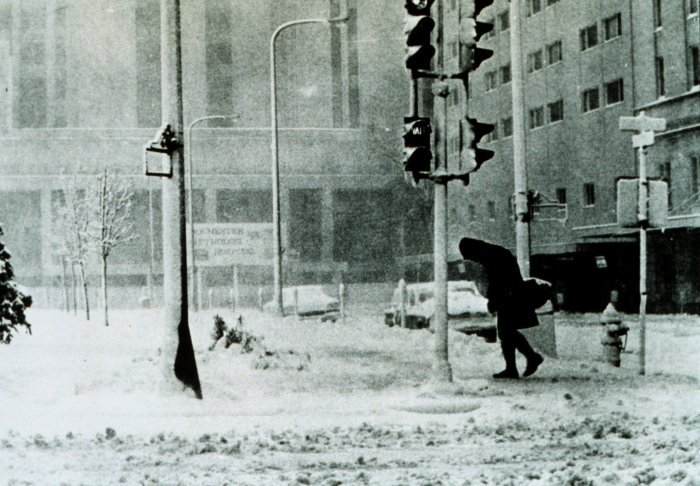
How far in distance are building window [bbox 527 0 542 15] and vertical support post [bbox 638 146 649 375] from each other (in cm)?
226

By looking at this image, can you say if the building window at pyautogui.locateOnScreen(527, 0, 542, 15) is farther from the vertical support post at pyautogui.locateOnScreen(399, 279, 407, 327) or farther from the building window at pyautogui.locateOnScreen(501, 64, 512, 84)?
the vertical support post at pyautogui.locateOnScreen(399, 279, 407, 327)

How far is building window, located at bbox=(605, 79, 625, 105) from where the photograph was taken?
792 cm

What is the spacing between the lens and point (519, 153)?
8.09m

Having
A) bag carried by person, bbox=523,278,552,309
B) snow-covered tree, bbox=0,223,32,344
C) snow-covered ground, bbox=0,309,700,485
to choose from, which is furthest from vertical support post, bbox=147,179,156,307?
bag carried by person, bbox=523,278,552,309

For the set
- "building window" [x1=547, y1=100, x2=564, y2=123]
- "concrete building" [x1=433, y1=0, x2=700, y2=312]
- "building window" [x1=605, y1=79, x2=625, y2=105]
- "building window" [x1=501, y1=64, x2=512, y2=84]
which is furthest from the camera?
"building window" [x1=547, y1=100, x2=564, y2=123]

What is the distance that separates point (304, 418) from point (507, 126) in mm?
3590

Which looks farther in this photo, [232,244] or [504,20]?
[504,20]

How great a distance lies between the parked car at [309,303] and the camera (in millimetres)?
6125

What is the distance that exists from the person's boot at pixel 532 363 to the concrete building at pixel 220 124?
58.5 inches

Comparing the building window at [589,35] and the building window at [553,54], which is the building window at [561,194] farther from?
the building window at [553,54]

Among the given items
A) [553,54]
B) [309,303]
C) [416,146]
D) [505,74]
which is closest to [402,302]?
[309,303]

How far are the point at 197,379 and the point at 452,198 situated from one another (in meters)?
3.57

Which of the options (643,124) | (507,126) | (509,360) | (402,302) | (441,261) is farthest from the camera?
(507,126)

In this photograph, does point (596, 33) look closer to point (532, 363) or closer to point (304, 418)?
point (532, 363)
